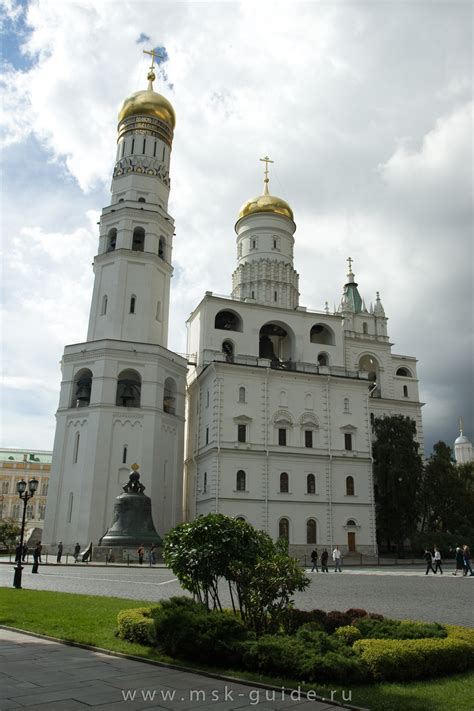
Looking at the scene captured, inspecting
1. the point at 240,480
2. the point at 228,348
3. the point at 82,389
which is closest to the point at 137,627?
the point at 240,480

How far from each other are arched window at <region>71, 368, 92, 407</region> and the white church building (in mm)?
104

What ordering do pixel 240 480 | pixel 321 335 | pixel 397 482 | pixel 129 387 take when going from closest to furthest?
pixel 240 480 < pixel 397 482 < pixel 129 387 < pixel 321 335

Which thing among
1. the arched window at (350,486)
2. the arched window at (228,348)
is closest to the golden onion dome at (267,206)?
Result: the arched window at (228,348)

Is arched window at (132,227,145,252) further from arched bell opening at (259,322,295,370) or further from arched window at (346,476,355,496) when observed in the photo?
arched window at (346,476,355,496)

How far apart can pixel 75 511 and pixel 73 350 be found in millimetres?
11127

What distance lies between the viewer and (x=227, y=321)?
46531mm

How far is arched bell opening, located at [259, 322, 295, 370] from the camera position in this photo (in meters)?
46.1

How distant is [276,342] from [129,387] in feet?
44.9

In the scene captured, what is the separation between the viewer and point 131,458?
126 feet

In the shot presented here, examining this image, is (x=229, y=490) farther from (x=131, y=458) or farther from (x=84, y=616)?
(x=84, y=616)

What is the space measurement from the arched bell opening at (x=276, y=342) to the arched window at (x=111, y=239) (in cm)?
1355

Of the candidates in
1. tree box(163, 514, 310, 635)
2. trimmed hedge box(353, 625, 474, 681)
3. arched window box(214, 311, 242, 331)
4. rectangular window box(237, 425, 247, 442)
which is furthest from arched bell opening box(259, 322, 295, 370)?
trimmed hedge box(353, 625, 474, 681)

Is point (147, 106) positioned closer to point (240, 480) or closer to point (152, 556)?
point (240, 480)

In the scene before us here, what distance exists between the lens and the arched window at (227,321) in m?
45.4
